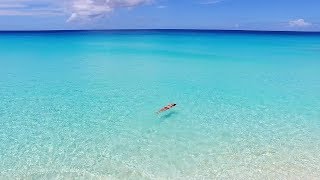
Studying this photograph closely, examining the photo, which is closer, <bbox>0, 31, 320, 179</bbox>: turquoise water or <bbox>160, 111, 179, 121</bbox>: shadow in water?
<bbox>0, 31, 320, 179</bbox>: turquoise water

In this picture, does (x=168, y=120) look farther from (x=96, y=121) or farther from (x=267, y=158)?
(x=267, y=158)

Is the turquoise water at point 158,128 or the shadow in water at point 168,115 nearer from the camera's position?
the turquoise water at point 158,128

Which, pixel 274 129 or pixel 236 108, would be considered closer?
pixel 274 129

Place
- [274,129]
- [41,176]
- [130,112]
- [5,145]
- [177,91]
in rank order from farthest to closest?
[177,91], [130,112], [274,129], [5,145], [41,176]

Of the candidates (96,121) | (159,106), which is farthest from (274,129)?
(96,121)

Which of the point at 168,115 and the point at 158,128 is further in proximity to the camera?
the point at 168,115

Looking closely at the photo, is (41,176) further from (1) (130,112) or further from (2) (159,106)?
(2) (159,106)

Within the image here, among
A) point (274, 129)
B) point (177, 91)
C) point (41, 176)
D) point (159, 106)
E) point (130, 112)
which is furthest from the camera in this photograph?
point (177, 91)

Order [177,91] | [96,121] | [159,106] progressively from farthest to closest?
[177,91]
[159,106]
[96,121]

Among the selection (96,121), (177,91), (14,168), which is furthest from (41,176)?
(177,91)
